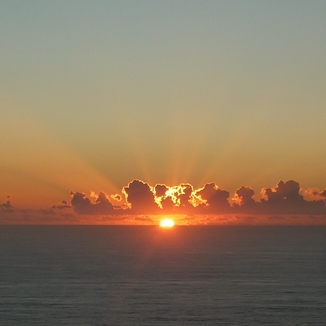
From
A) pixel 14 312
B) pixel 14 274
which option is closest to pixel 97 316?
pixel 14 312

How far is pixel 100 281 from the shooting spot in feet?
543

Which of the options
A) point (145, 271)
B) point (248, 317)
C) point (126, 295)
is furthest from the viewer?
point (145, 271)

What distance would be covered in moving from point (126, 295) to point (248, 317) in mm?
33453

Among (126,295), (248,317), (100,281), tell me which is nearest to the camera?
(248,317)

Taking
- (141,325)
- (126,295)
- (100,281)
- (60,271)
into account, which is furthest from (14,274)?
(141,325)

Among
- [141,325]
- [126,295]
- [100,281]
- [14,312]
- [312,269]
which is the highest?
[312,269]

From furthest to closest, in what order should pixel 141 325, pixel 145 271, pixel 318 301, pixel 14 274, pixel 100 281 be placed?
pixel 145 271
pixel 14 274
pixel 100 281
pixel 318 301
pixel 141 325

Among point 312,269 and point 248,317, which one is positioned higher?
point 312,269

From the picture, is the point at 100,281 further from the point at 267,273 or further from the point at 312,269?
the point at 312,269

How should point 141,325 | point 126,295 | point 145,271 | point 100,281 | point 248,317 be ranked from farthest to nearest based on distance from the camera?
point 145,271, point 100,281, point 126,295, point 248,317, point 141,325

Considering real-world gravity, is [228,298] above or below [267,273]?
below

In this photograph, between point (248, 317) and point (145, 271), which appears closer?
point (248, 317)

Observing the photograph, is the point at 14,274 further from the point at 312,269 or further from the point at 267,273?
the point at 312,269

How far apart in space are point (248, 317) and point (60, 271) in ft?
276
